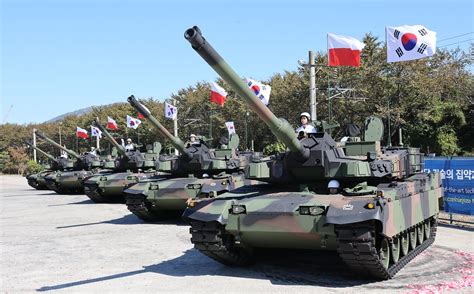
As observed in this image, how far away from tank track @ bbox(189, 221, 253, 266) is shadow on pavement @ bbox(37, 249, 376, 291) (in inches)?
13.3

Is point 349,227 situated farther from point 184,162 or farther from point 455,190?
point 184,162

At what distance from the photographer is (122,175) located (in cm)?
2283

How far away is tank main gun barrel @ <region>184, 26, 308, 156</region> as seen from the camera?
24.5 ft

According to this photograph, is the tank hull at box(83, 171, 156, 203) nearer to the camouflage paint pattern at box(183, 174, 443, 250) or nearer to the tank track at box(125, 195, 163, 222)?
the tank track at box(125, 195, 163, 222)

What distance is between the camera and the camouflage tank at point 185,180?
16250 mm

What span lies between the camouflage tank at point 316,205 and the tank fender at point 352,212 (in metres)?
0.02

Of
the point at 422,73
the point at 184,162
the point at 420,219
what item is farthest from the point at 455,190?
the point at 422,73

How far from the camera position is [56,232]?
623 inches

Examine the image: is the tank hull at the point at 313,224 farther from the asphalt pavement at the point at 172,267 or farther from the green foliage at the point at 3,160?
the green foliage at the point at 3,160

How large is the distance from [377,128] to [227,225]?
402 centimetres

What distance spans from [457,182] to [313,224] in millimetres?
8167

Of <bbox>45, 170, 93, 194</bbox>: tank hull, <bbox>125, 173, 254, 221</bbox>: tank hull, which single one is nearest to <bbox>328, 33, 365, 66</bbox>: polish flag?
<bbox>125, 173, 254, 221</bbox>: tank hull

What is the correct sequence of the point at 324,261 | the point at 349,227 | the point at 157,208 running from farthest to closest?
the point at 157,208 < the point at 324,261 < the point at 349,227

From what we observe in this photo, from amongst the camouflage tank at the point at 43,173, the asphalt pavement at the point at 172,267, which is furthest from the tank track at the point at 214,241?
the camouflage tank at the point at 43,173
